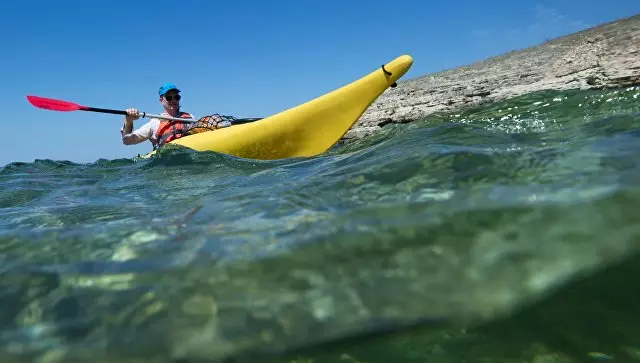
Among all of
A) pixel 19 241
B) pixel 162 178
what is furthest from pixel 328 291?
pixel 162 178

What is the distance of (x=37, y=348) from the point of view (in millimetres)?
1329

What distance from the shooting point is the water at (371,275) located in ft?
4.05

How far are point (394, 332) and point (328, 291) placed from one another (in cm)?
25

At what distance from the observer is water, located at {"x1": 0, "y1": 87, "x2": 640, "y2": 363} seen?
1235mm

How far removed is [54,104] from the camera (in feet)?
28.4

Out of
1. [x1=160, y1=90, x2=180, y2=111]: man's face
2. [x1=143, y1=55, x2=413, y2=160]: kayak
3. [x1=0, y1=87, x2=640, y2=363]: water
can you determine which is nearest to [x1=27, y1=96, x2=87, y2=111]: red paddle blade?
[x1=160, y1=90, x2=180, y2=111]: man's face

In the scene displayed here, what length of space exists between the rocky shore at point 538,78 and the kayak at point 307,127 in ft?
5.98

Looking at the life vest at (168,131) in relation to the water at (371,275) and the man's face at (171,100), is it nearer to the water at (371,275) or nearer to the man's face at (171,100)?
the man's face at (171,100)

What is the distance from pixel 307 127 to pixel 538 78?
3761mm

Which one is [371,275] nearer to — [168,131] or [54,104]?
[168,131]

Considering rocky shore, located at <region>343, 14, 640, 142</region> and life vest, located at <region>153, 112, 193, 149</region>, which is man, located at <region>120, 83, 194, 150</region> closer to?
life vest, located at <region>153, 112, 193, 149</region>

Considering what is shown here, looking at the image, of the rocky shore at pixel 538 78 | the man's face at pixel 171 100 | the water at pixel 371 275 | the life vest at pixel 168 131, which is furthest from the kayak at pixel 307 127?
the water at pixel 371 275

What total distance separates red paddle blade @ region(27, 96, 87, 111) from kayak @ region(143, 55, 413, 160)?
3.79 m

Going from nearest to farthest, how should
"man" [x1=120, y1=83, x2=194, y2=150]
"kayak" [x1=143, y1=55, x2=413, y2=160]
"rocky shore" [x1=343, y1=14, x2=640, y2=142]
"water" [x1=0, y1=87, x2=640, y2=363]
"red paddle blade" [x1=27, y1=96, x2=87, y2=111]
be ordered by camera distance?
"water" [x1=0, y1=87, x2=640, y2=363] < "rocky shore" [x1=343, y1=14, x2=640, y2=142] < "kayak" [x1=143, y1=55, x2=413, y2=160] < "man" [x1=120, y1=83, x2=194, y2=150] < "red paddle blade" [x1=27, y1=96, x2=87, y2=111]
